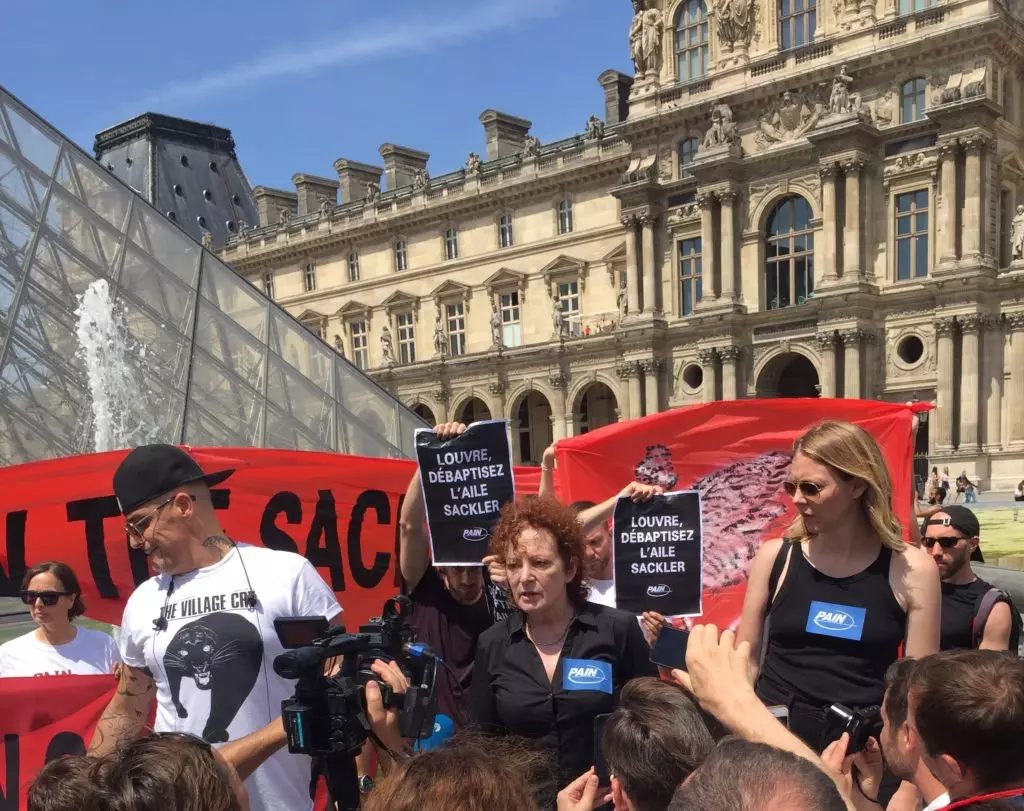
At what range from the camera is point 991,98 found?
25.5m

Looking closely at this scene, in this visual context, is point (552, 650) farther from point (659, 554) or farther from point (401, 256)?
point (401, 256)

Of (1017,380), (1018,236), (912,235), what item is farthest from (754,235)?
(1017,380)

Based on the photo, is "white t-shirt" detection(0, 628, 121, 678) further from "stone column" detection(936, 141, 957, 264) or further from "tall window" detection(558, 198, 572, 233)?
"tall window" detection(558, 198, 572, 233)

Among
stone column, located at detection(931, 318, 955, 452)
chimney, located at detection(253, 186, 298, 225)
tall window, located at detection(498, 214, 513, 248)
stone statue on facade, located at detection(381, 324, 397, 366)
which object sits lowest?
stone column, located at detection(931, 318, 955, 452)

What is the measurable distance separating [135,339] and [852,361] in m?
23.3

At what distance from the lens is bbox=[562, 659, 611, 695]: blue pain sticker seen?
109 inches

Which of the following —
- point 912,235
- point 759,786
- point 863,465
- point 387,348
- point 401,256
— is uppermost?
point 401,256

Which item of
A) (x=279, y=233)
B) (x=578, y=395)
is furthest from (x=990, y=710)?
(x=279, y=233)

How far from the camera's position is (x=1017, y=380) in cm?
2569

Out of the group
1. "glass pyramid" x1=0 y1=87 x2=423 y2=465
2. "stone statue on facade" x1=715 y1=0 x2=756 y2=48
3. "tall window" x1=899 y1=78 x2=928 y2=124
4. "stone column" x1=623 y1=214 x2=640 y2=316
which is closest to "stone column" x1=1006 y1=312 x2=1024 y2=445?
"tall window" x1=899 y1=78 x2=928 y2=124

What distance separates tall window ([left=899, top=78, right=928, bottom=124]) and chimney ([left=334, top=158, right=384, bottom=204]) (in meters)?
28.7

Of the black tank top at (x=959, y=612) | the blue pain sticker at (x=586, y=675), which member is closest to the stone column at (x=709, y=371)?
the black tank top at (x=959, y=612)

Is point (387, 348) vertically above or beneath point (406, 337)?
beneath

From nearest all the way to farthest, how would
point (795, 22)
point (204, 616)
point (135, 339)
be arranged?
1. point (204, 616)
2. point (135, 339)
3. point (795, 22)
